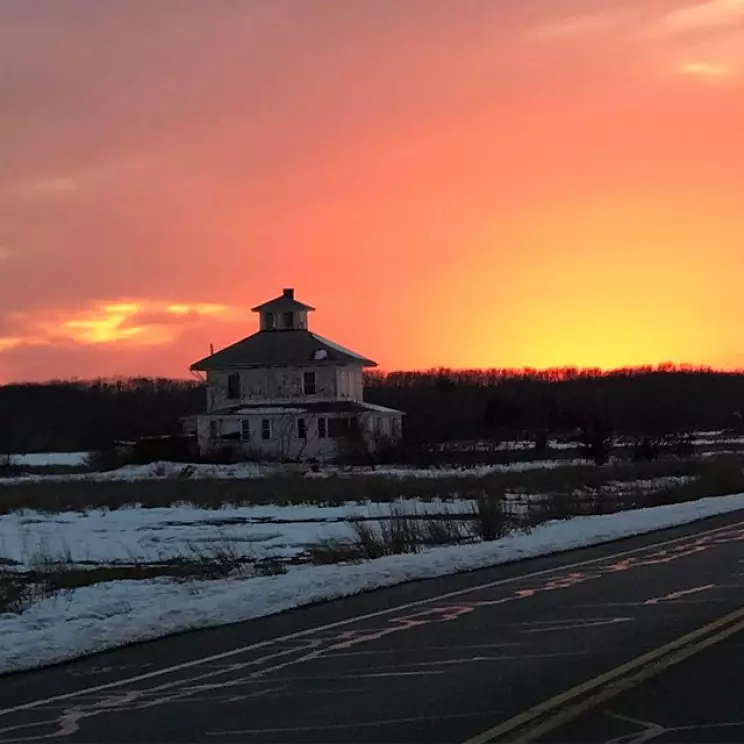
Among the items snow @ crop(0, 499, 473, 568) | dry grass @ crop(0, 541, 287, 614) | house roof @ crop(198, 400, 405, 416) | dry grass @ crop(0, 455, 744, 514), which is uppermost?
house roof @ crop(198, 400, 405, 416)

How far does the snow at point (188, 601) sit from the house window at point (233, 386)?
4829cm

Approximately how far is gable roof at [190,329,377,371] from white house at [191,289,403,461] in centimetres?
6

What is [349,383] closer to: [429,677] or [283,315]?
[283,315]

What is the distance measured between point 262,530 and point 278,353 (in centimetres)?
3824

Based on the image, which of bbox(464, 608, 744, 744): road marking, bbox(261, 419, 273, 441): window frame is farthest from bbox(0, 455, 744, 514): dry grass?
bbox(464, 608, 744, 744): road marking

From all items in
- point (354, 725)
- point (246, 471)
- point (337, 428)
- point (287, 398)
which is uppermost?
point (287, 398)

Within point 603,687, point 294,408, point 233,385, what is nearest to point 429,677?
point 603,687

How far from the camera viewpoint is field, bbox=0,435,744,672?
1405cm

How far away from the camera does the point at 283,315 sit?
7206 cm

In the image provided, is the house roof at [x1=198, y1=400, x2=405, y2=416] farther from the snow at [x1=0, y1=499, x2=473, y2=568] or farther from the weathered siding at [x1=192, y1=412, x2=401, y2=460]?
the snow at [x1=0, y1=499, x2=473, y2=568]

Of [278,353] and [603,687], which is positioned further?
[278,353]

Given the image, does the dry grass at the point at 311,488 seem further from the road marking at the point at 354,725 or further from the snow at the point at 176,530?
the road marking at the point at 354,725

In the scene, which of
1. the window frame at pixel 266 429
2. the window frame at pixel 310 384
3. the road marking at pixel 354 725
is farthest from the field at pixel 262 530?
the window frame at pixel 310 384

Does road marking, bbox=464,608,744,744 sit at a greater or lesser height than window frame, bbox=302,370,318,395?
lesser
